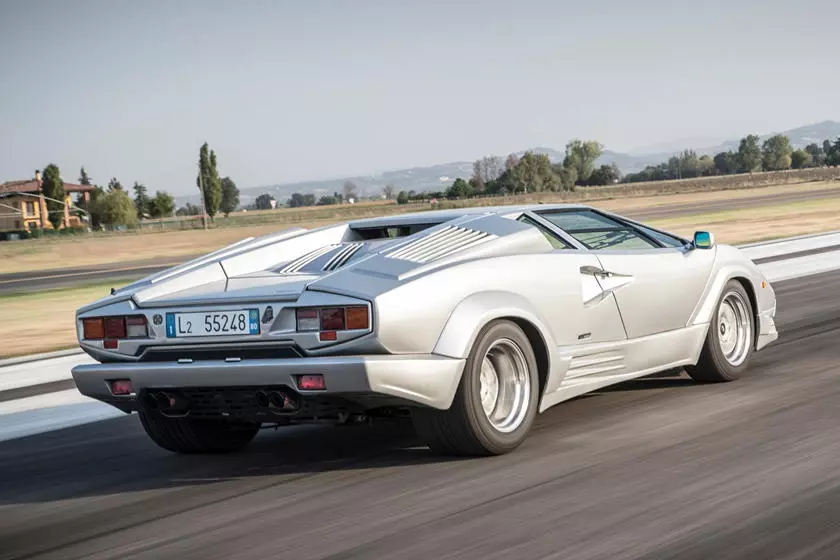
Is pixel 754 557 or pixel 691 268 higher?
pixel 691 268

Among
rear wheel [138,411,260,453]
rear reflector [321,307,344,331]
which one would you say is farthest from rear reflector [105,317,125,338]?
rear reflector [321,307,344,331]

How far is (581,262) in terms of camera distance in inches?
266

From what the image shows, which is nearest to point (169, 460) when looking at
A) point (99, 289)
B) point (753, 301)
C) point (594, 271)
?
point (594, 271)

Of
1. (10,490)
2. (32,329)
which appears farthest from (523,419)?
(32,329)

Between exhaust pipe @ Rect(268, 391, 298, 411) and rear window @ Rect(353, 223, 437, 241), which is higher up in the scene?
rear window @ Rect(353, 223, 437, 241)

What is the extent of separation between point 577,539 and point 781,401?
10.2ft

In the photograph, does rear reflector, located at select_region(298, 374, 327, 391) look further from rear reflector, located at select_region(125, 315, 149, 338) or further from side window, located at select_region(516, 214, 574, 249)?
side window, located at select_region(516, 214, 574, 249)

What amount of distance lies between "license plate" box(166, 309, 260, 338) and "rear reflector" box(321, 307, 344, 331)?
346mm

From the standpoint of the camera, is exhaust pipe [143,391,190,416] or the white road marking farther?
the white road marking

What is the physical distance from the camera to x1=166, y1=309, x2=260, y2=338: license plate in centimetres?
575

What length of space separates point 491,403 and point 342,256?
3.97ft

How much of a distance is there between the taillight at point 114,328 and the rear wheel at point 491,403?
1.44 metres

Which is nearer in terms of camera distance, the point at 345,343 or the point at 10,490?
the point at 345,343

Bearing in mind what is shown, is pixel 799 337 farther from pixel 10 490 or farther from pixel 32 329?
pixel 32 329
